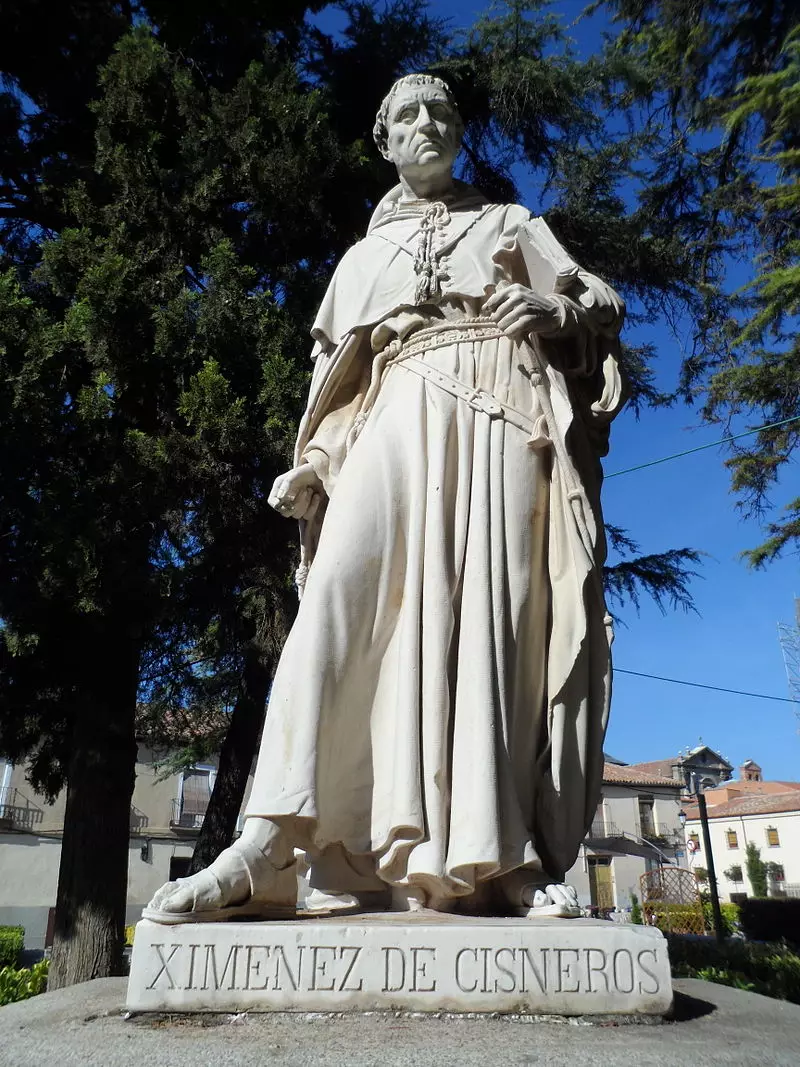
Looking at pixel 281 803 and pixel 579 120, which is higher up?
pixel 579 120

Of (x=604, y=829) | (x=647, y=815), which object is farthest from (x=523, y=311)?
(x=647, y=815)

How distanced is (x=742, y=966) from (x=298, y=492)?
16.1 feet

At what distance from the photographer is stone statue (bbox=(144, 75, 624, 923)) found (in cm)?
281

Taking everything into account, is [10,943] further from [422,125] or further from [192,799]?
[422,125]

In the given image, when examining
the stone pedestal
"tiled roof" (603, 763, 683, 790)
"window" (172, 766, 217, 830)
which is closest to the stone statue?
the stone pedestal

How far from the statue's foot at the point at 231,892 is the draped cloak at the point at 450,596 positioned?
137 mm

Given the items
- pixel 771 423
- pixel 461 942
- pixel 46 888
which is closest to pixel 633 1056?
pixel 461 942

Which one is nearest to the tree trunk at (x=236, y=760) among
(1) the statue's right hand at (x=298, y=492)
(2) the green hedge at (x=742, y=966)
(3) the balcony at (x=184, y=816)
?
(2) the green hedge at (x=742, y=966)

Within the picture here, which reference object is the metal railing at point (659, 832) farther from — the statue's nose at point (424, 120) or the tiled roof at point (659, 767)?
the statue's nose at point (424, 120)

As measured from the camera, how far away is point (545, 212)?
42.0ft

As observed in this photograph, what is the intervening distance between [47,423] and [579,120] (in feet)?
28.8

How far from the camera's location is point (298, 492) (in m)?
3.66

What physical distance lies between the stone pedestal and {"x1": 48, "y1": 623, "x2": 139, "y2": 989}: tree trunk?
22.0 feet

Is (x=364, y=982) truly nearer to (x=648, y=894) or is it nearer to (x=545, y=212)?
(x=545, y=212)
